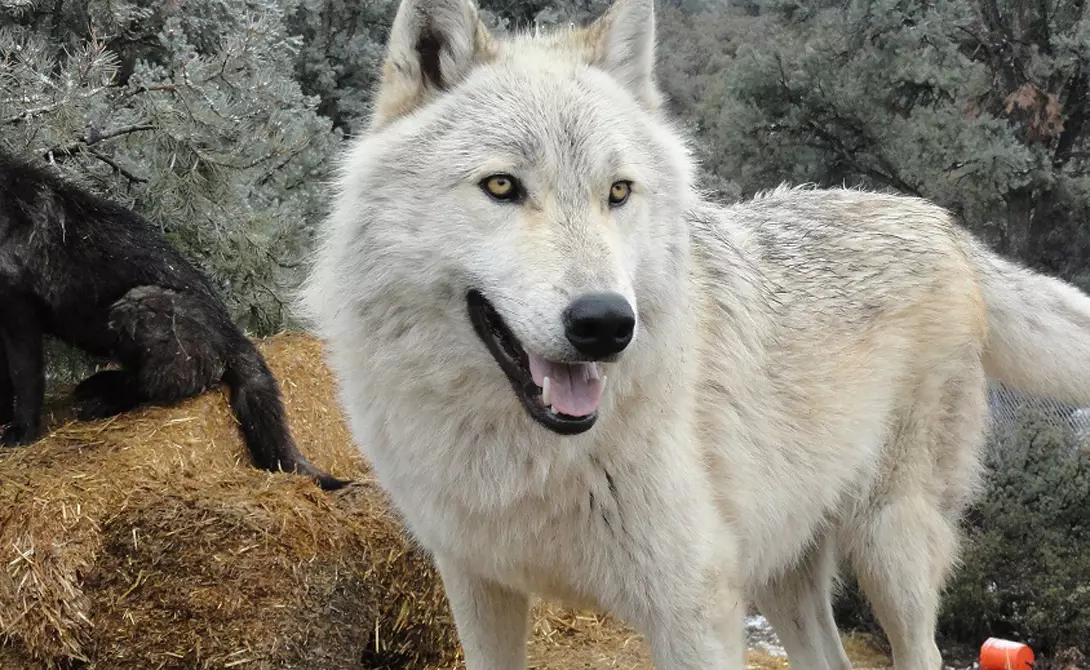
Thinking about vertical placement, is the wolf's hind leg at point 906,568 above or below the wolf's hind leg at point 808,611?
above

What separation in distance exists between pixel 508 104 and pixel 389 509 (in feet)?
7.46

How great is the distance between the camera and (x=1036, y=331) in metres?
3.99

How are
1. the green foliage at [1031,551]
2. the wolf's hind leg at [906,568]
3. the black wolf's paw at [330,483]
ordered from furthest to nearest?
the green foliage at [1031,551] → the black wolf's paw at [330,483] → the wolf's hind leg at [906,568]

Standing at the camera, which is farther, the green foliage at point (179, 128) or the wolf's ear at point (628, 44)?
the green foliage at point (179, 128)

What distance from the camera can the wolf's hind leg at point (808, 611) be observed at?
3.96 metres

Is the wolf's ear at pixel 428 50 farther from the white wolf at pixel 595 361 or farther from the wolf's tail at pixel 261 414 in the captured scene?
the wolf's tail at pixel 261 414

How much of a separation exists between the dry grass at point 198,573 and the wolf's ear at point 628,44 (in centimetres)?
216

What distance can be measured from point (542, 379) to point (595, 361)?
16cm

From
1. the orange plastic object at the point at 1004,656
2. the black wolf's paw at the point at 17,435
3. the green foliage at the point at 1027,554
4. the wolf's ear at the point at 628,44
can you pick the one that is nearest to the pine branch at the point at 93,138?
the black wolf's paw at the point at 17,435

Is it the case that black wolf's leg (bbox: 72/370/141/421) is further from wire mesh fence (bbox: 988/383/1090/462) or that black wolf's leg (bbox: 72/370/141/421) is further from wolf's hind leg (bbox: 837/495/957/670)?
wire mesh fence (bbox: 988/383/1090/462)

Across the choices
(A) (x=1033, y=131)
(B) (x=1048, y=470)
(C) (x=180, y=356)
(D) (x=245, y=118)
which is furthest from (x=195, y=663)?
(A) (x=1033, y=131)

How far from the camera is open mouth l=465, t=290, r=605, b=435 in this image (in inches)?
92.3

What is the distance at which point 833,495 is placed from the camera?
349 centimetres

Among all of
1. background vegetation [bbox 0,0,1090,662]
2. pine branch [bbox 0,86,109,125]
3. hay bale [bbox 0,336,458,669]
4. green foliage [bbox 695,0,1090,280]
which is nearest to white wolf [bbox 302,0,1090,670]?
hay bale [bbox 0,336,458,669]
